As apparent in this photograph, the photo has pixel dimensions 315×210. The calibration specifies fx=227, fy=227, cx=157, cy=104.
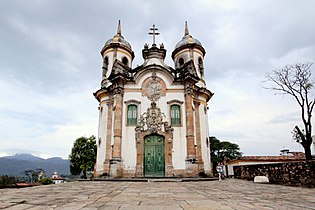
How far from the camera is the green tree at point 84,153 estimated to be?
27750 millimetres

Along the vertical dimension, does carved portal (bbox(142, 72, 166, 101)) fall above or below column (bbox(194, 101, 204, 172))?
above

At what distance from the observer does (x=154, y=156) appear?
53.7 feet

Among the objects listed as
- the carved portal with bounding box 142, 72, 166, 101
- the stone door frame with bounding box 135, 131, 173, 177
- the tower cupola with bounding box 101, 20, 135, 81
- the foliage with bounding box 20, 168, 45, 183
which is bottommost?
the foliage with bounding box 20, 168, 45, 183

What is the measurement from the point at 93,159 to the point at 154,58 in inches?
606

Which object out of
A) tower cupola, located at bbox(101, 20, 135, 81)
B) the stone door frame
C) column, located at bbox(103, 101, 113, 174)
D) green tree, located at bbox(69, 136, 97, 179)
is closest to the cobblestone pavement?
the stone door frame

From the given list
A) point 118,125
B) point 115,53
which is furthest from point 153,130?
point 115,53

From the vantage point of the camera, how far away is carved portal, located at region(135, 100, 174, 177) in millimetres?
15875

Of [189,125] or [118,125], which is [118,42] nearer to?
[118,125]

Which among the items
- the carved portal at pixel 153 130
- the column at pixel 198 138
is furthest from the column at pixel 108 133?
the column at pixel 198 138

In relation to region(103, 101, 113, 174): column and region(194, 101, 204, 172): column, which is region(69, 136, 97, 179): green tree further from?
region(194, 101, 204, 172): column

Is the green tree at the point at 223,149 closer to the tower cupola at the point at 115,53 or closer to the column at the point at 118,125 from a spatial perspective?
the tower cupola at the point at 115,53

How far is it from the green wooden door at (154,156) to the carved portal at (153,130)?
0.34 metres

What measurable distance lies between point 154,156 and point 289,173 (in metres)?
8.83

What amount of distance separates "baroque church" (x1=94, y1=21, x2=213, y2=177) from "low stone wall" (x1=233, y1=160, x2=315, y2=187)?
178 inches
